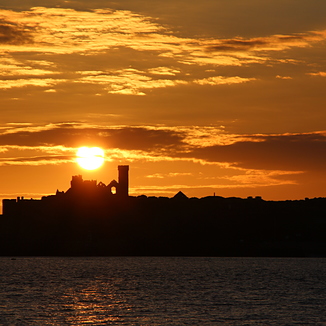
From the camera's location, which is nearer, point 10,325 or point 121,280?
point 10,325

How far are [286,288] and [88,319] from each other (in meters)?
54.7

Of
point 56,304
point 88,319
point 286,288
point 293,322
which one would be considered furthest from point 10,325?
point 286,288

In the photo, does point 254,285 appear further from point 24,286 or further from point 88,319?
point 88,319

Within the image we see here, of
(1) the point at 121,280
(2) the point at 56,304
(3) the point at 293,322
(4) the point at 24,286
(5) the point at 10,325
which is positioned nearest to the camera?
(5) the point at 10,325

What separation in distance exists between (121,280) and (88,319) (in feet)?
221

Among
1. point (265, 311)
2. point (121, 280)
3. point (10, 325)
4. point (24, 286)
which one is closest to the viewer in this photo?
point (10, 325)

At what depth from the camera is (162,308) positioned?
89.9 metres

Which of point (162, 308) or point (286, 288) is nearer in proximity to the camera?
point (162, 308)

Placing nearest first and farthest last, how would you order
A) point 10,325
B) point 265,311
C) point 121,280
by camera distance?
1. point 10,325
2. point 265,311
3. point 121,280

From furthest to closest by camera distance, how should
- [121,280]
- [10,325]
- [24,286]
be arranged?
1. [121,280]
2. [24,286]
3. [10,325]

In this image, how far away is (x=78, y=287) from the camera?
12706 centimetres

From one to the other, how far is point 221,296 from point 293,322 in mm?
29737

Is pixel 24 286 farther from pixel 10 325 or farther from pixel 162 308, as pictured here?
pixel 10 325

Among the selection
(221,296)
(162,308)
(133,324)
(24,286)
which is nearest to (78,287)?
(24,286)
